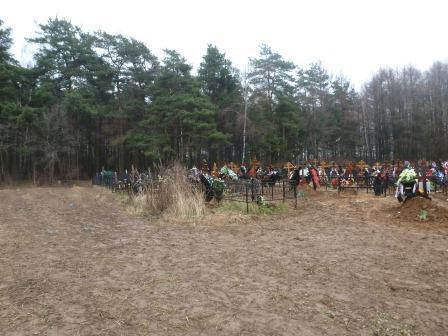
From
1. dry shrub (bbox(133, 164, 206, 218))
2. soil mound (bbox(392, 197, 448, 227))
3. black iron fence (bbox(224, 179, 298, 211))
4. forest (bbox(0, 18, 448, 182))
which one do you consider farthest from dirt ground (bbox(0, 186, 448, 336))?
forest (bbox(0, 18, 448, 182))

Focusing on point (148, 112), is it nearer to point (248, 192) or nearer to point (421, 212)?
point (248, 192)

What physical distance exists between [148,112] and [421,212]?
2711cm

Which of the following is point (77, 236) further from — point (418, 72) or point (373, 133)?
point (418, 72)

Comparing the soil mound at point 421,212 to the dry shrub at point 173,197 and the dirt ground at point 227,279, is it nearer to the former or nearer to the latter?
the dirt ground at point 227,279

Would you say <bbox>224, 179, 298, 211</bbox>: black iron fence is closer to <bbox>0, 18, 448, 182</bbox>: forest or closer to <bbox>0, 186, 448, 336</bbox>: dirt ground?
<bbox>0, 186, 448, 336</bbox>: dirt ground

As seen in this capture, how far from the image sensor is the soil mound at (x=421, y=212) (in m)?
9.65

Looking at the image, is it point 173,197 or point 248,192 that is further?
point 248,192

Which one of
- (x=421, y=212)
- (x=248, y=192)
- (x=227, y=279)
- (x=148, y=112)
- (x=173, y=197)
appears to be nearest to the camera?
(x=227, y=279)

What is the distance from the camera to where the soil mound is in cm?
965

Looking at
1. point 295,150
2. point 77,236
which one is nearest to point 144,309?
point 77,236

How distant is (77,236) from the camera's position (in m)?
8.41

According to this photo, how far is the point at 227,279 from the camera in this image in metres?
5.07

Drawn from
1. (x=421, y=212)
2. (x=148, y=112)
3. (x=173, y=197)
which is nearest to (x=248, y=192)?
(x=173, y=197)

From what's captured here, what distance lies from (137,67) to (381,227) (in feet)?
106
